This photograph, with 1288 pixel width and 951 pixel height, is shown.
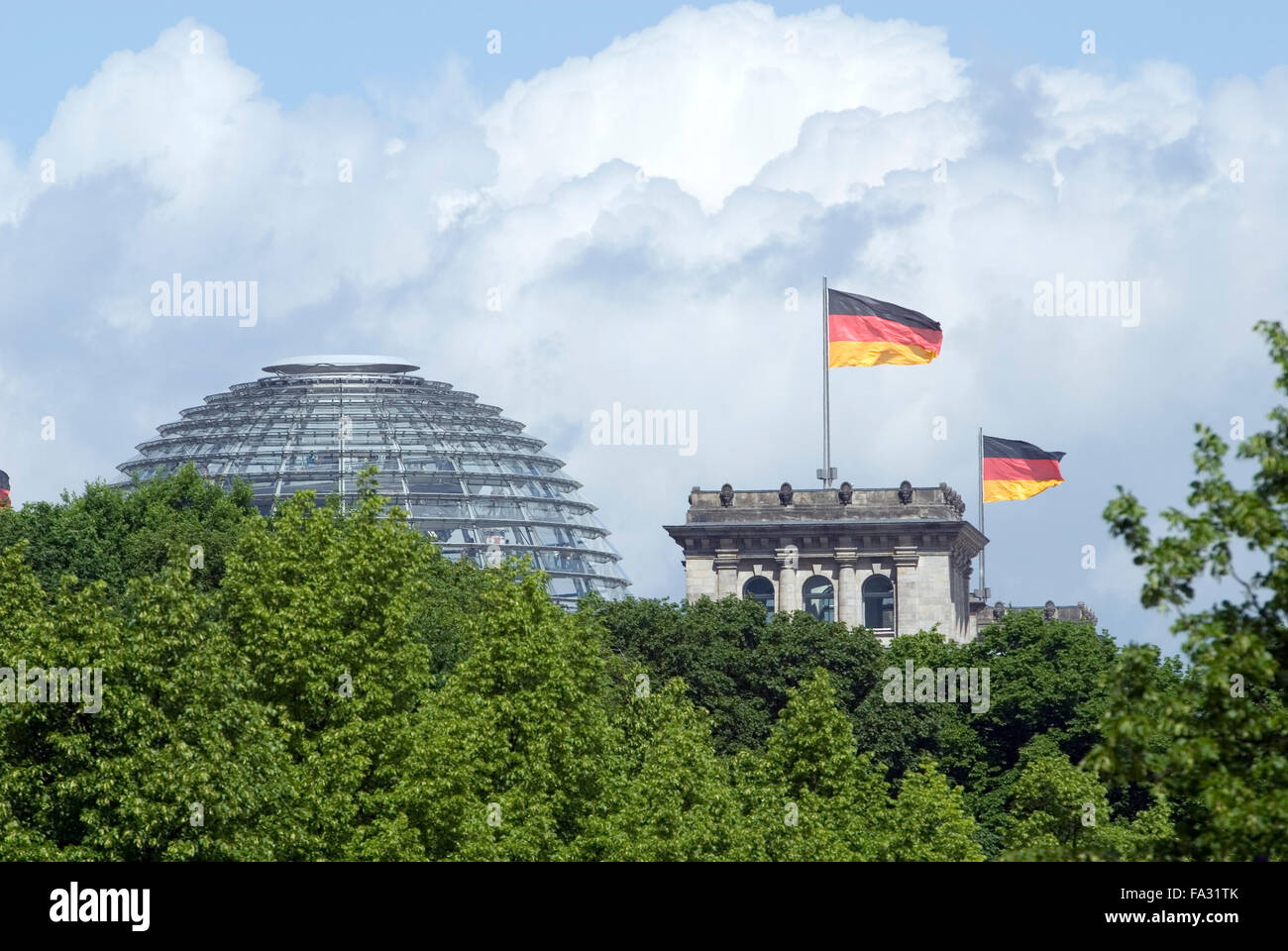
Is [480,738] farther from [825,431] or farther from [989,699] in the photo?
[825,431]

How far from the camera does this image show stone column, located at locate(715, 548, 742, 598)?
144 m

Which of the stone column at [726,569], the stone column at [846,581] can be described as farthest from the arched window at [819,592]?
the stone column at [726,569]

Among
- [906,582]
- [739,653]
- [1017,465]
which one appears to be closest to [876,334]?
[739,653]

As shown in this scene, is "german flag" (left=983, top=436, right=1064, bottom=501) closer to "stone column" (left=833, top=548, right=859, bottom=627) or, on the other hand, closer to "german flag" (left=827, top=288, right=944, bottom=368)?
"stone column" (left=833, top=548, right=859, bottom=627)

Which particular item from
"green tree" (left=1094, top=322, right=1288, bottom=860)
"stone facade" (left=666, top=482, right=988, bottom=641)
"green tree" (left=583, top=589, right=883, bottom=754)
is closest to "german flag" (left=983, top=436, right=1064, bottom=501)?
"stone facade" (left=666, top=482, right=988, bottom=641)

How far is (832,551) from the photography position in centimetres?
14400

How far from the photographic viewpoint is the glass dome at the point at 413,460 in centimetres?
18012

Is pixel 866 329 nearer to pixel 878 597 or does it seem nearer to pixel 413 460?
pixel 878 597

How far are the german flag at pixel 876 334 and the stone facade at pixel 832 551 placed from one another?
31.2m

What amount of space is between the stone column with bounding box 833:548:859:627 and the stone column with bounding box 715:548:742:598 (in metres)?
5.90

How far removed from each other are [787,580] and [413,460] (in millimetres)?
51700

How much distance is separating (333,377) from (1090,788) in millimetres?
127584
